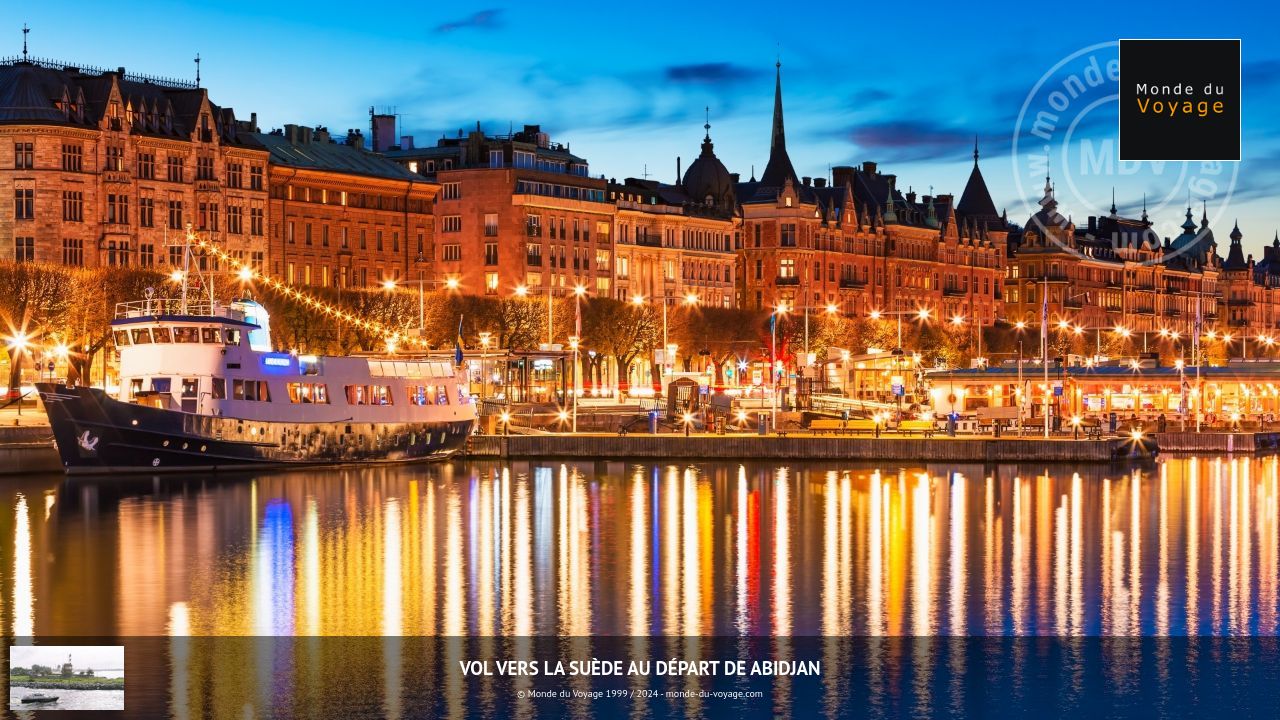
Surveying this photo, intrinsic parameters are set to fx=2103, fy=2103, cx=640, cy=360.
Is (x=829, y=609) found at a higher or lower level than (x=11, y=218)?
lower

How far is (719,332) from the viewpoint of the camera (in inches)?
5871

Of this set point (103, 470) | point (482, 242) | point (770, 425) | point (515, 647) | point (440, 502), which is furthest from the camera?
point (482, 242)

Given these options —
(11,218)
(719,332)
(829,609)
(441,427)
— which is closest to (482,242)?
(719,332)

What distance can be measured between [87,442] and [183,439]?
11.8 feet

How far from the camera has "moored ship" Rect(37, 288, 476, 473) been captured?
75.6m

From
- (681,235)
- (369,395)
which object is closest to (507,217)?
(681,235)

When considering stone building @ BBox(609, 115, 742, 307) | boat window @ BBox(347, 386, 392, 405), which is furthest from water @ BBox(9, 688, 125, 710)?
stone building @ BBox(609, 115, 742, 307)

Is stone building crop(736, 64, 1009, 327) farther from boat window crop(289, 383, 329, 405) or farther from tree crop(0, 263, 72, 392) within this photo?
boat window crop(289, 383, 329, 405)

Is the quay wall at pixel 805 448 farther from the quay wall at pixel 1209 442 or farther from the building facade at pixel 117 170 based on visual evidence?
the building facade at pixel 117 170

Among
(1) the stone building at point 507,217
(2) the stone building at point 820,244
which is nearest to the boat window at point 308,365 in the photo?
(1) the stone building at point 507,217

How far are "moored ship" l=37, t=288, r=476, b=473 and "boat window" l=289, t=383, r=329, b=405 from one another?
39mm

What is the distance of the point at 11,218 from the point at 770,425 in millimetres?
41407

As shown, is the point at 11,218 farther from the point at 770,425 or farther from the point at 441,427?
the point at 770,425

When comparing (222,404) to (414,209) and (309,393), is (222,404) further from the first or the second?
(414,209)
